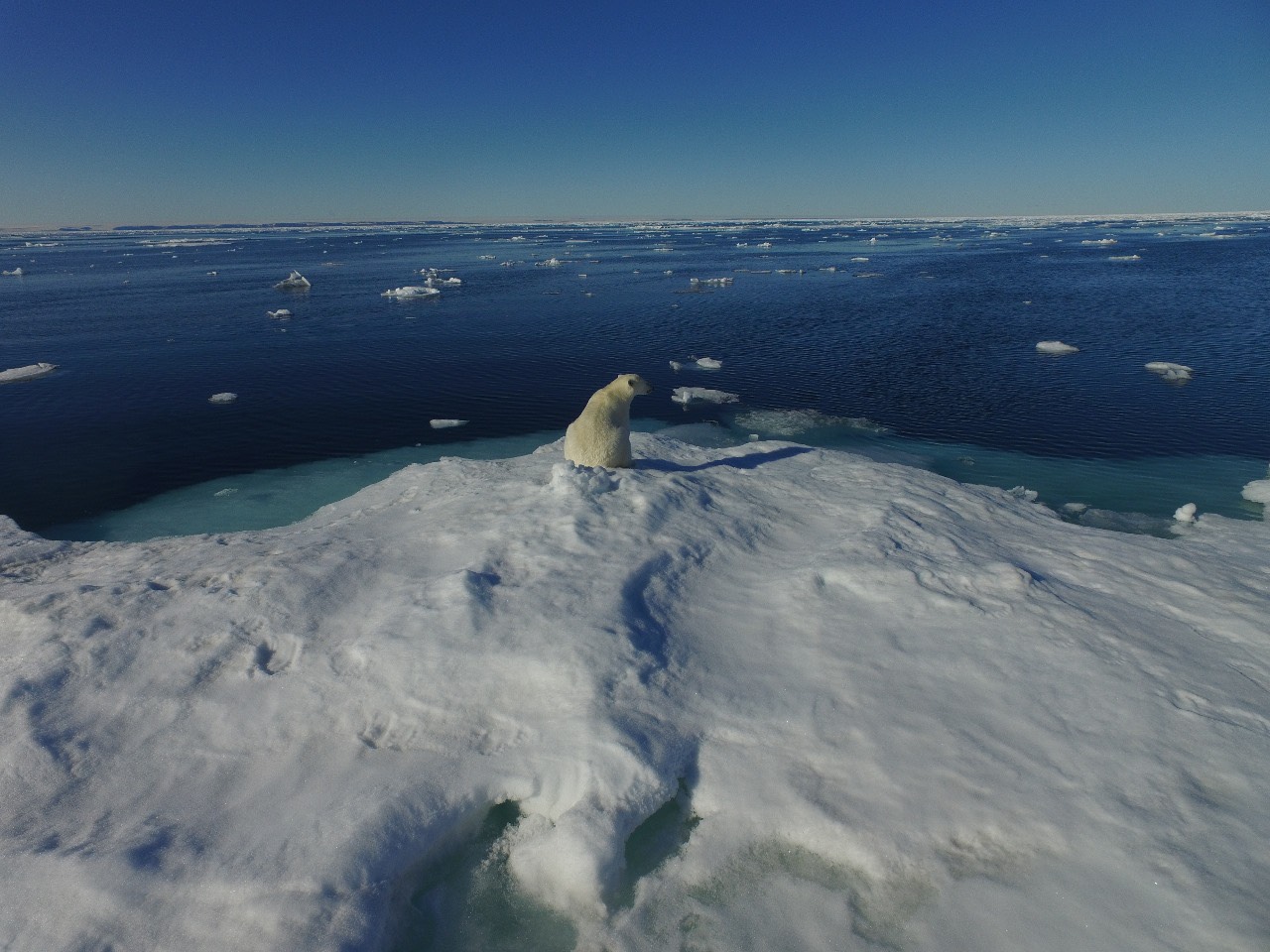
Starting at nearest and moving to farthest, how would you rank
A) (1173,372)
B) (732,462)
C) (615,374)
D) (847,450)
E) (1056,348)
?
(732,462)
(847,450)
(1173,372)
(615,374)
(1056,348)

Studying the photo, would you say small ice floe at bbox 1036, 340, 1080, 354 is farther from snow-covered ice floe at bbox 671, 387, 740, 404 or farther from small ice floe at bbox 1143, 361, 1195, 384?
snow-covered ice floe at bbox 671, 387, 740, 404

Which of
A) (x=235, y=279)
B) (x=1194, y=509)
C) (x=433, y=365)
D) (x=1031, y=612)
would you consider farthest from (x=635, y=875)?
(x=235, y=279)

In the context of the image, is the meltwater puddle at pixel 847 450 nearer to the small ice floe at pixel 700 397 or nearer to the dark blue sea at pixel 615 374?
the dark blue sea at pixel 615 374

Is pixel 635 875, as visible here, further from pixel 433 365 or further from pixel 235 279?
pixel 235 279

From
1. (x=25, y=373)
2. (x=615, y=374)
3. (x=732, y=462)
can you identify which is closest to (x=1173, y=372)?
(x=615, y=374)

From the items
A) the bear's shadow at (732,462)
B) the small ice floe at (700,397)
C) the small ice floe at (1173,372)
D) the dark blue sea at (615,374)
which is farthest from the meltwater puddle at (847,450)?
the small ice floe at (1173,372)

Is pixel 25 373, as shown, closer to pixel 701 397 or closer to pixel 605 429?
pixel 701 397

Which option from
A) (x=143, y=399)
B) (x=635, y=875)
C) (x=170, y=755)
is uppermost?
(x=170, y=755)

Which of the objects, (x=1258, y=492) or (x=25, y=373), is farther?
(x=25, y=373)
